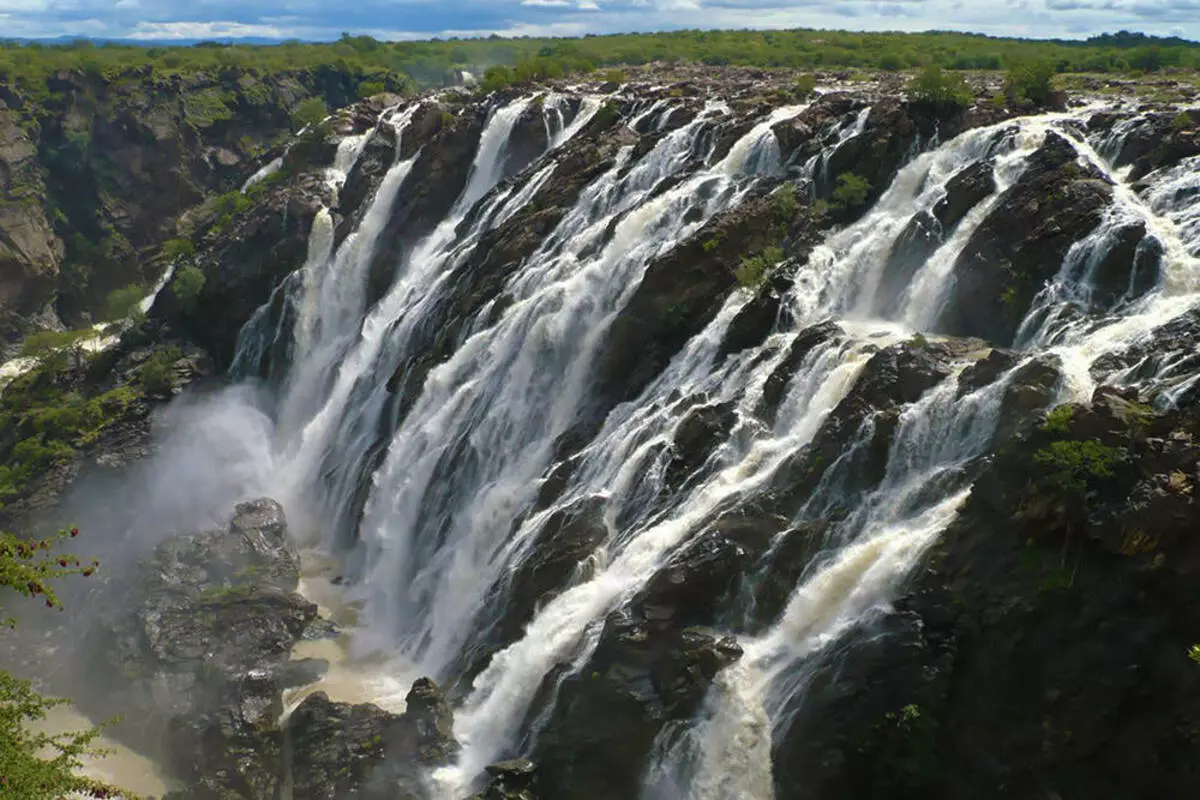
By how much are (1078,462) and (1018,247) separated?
1146 cm

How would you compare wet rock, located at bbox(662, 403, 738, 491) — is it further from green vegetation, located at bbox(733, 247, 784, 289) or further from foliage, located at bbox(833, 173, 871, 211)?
foliage, located at bbox(833, 173, 871, 211)

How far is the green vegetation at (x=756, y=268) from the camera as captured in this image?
31.9 meters

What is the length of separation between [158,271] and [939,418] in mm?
71688

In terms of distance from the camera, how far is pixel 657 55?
10256 centimetres

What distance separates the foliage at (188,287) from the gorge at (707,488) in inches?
193

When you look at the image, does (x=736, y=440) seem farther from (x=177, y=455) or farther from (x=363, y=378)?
(x=177, y=455)

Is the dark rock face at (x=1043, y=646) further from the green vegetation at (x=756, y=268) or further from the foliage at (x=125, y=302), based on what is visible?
the foliage at (x=125, y=302)

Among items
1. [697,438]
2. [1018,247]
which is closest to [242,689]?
[697,438]

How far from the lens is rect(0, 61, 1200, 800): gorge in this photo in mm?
18141

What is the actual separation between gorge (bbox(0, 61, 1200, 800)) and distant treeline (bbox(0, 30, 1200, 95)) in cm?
1839

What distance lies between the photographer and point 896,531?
69.3ft

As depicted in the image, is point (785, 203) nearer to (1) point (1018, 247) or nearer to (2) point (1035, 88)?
(1) point (1018, 247)

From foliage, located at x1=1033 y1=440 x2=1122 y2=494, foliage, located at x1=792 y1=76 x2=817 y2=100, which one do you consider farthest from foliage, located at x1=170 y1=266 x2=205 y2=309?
foliage, located at x1=1033 y1=440 x2=1122 y2=494

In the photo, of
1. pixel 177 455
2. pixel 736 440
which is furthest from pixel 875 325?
pixel 177 455
